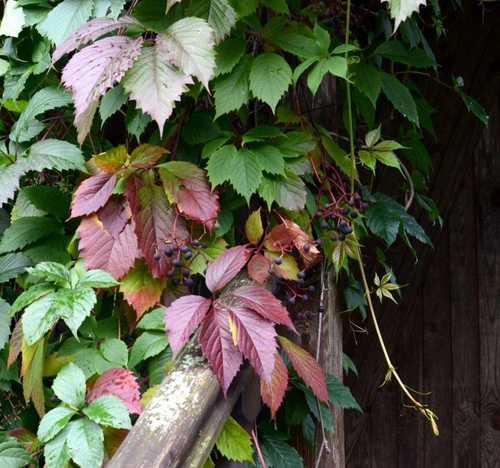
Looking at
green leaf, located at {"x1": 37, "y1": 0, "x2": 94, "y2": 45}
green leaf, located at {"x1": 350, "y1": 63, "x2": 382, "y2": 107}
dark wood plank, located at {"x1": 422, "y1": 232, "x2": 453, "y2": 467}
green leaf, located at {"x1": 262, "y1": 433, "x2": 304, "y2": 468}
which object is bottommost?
dark wood plank, located at {"x1": 422, "y1": 232, "x2": 453, "y2": 467}

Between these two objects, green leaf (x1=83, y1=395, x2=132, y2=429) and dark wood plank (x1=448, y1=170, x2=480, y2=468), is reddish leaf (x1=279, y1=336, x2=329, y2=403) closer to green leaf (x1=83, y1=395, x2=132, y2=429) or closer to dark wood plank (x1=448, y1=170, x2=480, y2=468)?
green leaf (x1=83, y1=395, x2=132, y2=429)

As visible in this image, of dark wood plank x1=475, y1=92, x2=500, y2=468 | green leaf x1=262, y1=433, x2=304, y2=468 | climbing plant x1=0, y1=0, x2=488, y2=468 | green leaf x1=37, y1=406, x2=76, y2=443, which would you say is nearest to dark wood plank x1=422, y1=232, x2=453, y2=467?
dark wood plank x1=475, y1=92, x2=500, y2=468

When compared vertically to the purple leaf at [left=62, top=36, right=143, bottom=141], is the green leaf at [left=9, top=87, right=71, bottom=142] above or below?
below

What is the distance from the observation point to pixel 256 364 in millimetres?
1009

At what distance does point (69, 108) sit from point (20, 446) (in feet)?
1.94

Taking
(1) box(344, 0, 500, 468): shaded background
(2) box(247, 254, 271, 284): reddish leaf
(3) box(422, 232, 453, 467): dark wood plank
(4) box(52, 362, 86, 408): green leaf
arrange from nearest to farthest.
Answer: (4) box(52, 362, 86, 408): green leaf
(2) box(247, 254, 271, 284): reddish leaf
(1) box(344, 0, 500, 468): shaded background
(3) box(422, 232, 453, 467): dark wood plank

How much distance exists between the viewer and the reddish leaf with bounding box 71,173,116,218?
1.21 meters

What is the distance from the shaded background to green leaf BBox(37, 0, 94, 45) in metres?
1.52

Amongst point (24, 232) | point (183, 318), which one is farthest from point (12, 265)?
point (183, 318)

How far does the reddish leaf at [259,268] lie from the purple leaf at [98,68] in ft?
1.12

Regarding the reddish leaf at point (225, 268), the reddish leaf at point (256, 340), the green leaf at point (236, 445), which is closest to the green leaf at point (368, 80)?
the reddish leaf at point (225, 268)

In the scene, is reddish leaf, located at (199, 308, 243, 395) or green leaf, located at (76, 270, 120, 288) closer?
reddish leaf, located at (199, 308, 243, 395)

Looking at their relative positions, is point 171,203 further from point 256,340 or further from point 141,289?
point 256,340

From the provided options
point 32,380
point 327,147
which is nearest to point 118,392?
point 32,380
